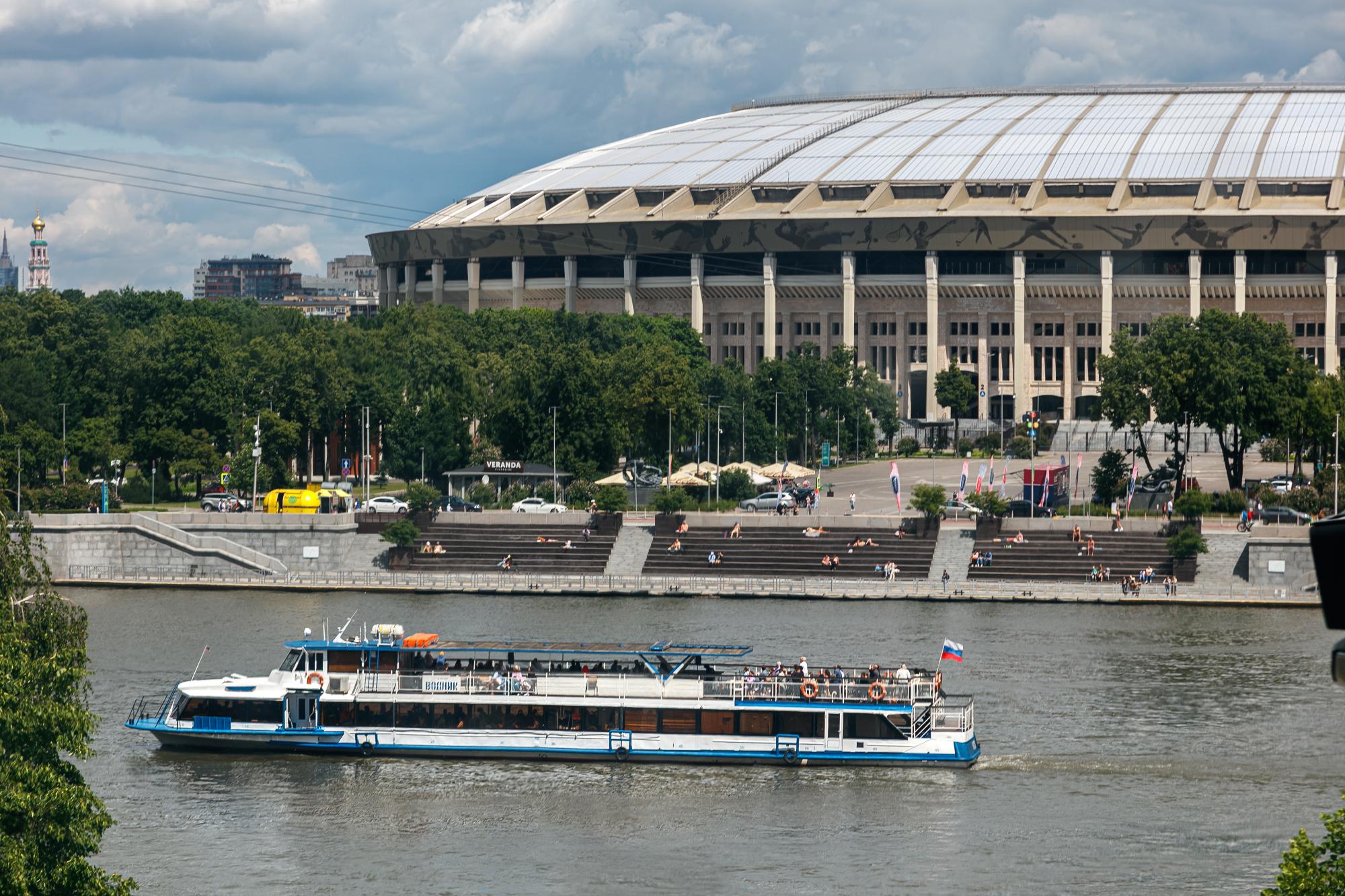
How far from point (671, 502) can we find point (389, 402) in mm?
25163

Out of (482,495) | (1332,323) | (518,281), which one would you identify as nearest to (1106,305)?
(1332,323)

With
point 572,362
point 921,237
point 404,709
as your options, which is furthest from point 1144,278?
point 404,709

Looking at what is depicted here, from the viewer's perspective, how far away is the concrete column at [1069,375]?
131 meters

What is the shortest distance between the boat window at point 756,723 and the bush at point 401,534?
36.1m

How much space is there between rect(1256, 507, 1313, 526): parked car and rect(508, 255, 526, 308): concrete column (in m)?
67.9

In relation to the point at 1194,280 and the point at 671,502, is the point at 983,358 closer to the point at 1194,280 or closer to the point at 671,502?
the point at 1194,280

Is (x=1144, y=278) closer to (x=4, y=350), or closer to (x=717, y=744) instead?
(x=4, y=350)

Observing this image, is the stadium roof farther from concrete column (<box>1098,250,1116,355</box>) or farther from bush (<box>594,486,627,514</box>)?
bush (<box>594,486,627,514</box>)

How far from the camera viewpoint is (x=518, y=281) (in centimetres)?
14038

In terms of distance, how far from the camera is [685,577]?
261 feet

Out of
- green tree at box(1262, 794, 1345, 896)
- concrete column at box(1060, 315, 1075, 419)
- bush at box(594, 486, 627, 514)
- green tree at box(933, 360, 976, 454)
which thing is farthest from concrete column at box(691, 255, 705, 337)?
green tree at box(1262, 794, 1345, 896)

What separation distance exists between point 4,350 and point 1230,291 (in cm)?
6974

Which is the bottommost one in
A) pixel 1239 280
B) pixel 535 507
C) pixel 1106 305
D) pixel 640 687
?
pixel 640 687

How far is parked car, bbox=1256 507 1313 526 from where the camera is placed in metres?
80.6
